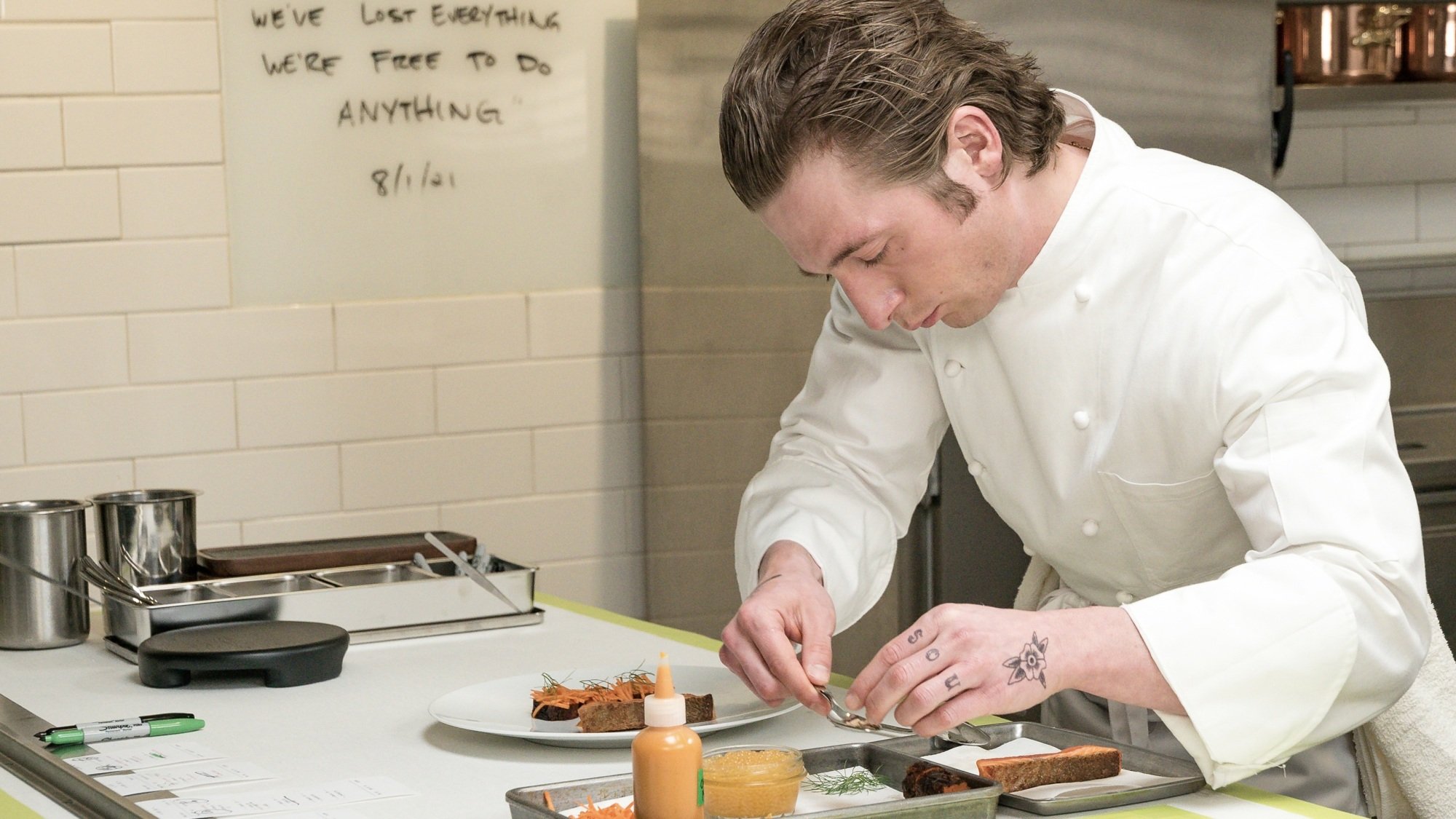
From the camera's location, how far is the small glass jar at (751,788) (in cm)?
130

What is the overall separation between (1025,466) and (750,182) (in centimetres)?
48

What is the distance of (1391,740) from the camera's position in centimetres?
174

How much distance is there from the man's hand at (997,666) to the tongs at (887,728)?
0.30ft

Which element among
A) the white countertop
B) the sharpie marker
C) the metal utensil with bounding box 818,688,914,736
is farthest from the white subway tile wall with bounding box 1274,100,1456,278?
the sharpie marker

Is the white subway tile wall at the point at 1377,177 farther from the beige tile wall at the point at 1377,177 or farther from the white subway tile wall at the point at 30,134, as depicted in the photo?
the white subway tile wall at the point at 30,134

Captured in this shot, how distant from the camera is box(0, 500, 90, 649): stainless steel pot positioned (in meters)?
2.12

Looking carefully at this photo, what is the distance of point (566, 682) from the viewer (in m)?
1.79

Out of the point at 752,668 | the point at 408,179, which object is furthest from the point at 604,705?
the point at 408,179

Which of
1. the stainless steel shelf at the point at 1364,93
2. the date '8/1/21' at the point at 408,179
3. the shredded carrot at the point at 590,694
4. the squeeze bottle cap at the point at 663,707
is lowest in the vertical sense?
the shredded carrot at the point at 590,694

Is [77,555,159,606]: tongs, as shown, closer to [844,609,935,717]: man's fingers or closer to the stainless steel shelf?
[844,609,935,717]: man's fingers

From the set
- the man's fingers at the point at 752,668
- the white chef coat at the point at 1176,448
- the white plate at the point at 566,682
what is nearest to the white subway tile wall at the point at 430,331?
the white chef coat at the point at 1176,448

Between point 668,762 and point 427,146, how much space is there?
7.45 ft

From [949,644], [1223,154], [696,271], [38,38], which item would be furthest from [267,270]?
[949,644]

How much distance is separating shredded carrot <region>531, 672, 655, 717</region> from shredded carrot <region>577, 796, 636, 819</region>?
283 mm
